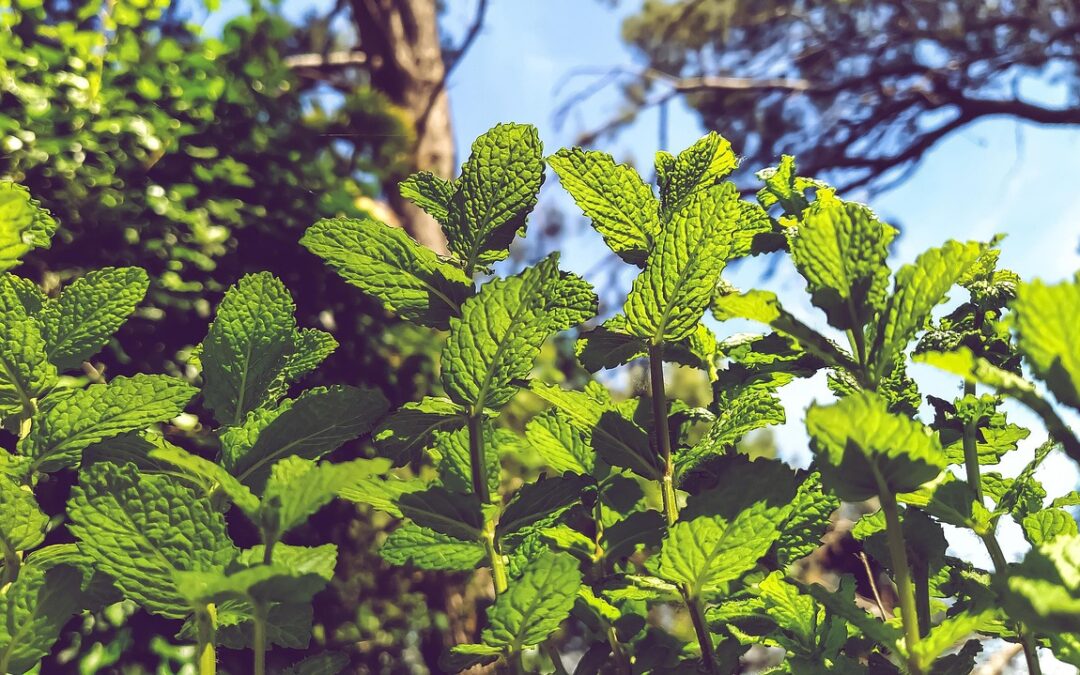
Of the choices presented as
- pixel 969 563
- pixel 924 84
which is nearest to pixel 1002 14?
pixel 924 84

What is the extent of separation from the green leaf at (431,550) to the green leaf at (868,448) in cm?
22

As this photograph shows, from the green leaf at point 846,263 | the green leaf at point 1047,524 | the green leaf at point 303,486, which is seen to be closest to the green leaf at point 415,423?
the green leaf at point 303,486

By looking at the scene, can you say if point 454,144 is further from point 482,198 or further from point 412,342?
point 482,198

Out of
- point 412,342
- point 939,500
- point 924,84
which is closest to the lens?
point 939,500

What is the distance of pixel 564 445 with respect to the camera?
1.88 ft

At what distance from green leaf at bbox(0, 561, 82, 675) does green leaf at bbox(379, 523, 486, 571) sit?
0.58 feet

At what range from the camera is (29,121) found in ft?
7.88

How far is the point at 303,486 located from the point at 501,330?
0.48 ft

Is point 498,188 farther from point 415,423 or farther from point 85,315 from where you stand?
point 85,315

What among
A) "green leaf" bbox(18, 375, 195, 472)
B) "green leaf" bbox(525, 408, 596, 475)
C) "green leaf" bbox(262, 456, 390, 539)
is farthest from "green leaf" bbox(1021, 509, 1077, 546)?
"green leaf" bbox(18, 375, 195, 472)

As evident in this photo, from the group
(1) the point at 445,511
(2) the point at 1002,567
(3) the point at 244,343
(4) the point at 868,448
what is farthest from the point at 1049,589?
(3) the point at 244,343

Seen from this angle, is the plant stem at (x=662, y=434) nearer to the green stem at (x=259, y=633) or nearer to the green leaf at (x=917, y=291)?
the green leaf at (x=917, y=291)

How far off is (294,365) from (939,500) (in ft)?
1.27

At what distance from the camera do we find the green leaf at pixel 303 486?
34 cm
